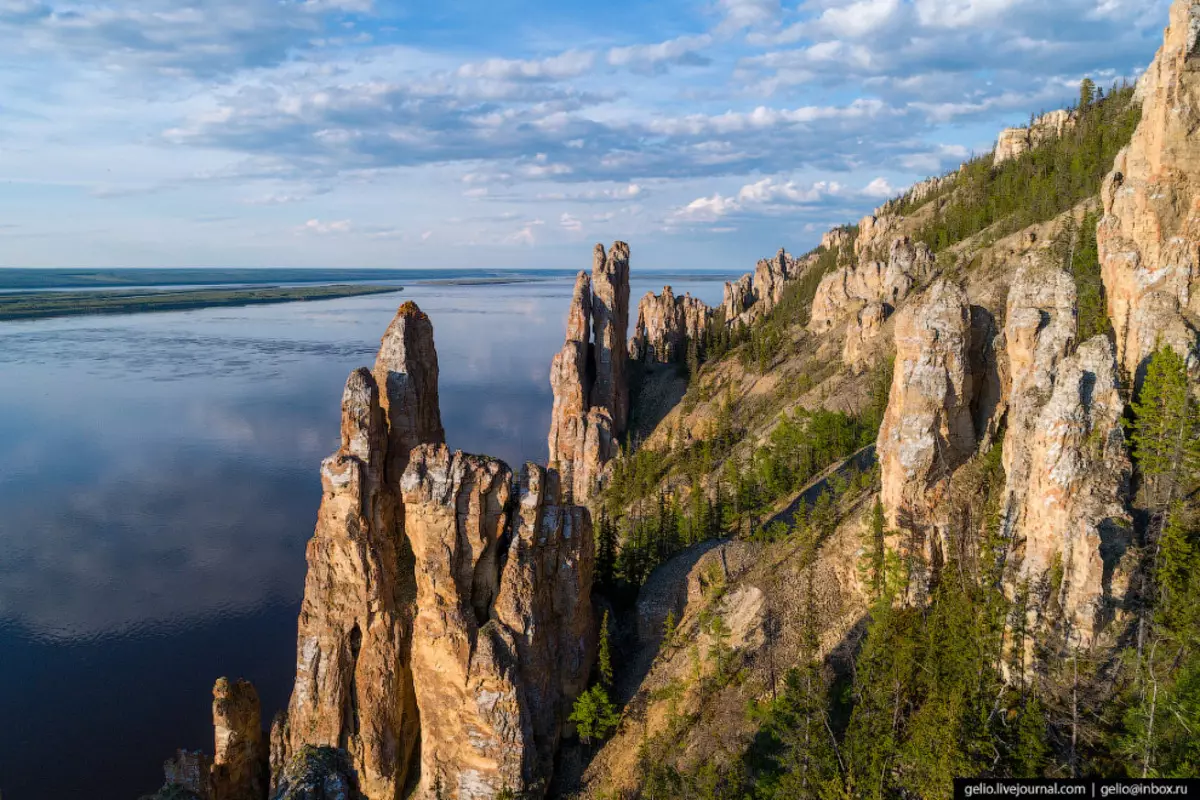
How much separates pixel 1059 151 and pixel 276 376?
5393 inches

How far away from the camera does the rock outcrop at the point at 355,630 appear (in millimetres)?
32531

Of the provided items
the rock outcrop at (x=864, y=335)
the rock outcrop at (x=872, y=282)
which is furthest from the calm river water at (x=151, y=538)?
the rock outcrop at (x=872, y=282)

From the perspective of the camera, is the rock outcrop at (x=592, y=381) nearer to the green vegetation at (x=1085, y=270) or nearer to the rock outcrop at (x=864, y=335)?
the rock outcrop at (x=864, y=335)

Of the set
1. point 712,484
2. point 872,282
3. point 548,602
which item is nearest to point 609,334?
point 712,484

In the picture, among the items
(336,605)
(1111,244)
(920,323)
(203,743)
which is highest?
(1111,244)

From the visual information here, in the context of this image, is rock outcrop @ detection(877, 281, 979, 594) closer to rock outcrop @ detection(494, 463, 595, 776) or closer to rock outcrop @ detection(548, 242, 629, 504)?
rock outcrop @ detection(494, 463, 595, 776)

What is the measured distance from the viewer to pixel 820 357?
102m

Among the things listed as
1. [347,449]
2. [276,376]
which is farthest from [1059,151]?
[276,376]

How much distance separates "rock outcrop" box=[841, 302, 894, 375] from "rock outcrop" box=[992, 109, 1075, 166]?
6171 centimetres

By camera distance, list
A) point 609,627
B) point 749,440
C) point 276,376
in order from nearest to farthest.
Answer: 1. point 609,627
2. point 749,440
3. point 276,376

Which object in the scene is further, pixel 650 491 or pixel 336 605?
pixel 650 491

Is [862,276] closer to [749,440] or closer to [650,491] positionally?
[749,440]

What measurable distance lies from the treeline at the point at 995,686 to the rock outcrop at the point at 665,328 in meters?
87.5

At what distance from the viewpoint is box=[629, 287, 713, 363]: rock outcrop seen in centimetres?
12094
